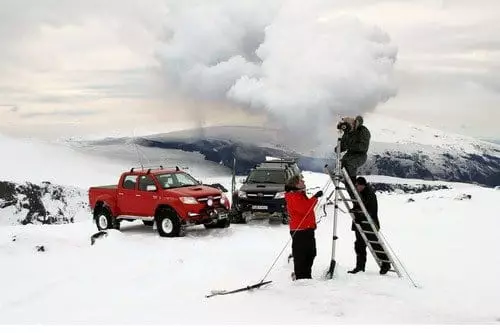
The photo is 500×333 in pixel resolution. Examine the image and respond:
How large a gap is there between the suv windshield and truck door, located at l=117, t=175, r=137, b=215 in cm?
284

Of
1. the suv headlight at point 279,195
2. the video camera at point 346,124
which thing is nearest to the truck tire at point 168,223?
the suv headlight at point 279,195

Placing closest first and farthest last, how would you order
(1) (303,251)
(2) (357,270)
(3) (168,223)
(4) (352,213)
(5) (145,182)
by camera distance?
(1) (303,251) → (4) (352,213) → (2) (357,270) → (3) (168,223) → (5) (145,182)

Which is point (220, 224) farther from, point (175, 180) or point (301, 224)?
point (301, 224)

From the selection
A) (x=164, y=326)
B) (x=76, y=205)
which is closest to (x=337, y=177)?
(x=164, y=326)

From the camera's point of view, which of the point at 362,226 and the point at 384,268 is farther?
the point at 362,226

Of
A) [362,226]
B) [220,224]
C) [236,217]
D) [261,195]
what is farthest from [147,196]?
[362,226]

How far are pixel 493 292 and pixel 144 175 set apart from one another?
6.81 meters

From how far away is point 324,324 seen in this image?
4977mm

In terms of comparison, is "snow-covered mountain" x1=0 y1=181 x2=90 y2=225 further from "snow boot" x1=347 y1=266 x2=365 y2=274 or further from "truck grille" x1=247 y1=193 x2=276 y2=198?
"snow boot" x1=347 y1=266 x2=365 y2=274

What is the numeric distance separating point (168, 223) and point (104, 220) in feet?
5.68

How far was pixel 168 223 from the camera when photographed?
33.5 ft

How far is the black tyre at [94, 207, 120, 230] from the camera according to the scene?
435 inches

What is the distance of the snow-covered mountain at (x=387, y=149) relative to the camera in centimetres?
805

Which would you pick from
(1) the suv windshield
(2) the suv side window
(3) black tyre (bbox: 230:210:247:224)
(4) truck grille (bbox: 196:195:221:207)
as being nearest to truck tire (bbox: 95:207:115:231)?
(2) the suv side window
